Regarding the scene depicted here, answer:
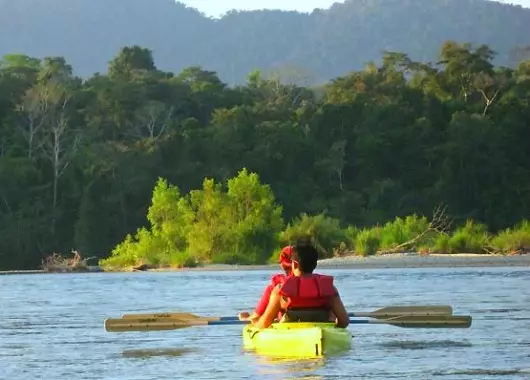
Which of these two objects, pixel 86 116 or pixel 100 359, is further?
pixel 86 116

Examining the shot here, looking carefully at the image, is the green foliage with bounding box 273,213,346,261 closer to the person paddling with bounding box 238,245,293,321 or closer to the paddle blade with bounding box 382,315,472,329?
the paddle blade with bounding box 382,315,472,329

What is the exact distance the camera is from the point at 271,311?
17578 millimetres

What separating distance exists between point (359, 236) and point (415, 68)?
34612 millimetres

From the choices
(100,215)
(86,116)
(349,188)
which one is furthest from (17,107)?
(349,188)

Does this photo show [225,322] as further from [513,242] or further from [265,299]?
[513,242]

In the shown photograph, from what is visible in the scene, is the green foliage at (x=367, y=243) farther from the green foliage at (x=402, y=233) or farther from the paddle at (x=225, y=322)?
the paddle at (x=225, y=322)

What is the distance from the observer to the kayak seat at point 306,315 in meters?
17.4

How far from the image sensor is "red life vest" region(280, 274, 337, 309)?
17.0m

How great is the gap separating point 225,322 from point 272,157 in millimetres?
57404

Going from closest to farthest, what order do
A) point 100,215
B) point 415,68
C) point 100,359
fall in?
point 100,359 → point 100,215 → point 415,68

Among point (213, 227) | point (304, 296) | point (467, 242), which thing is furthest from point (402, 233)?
point (304, 296)

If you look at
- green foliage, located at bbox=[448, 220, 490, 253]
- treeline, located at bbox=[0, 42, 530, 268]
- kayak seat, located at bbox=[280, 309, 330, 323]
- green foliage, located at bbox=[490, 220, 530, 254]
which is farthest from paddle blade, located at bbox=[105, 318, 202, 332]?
treeline, located at bbox=[0, 42, 530, 268]

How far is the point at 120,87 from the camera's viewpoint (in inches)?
3327

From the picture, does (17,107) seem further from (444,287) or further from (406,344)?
(406,344)
